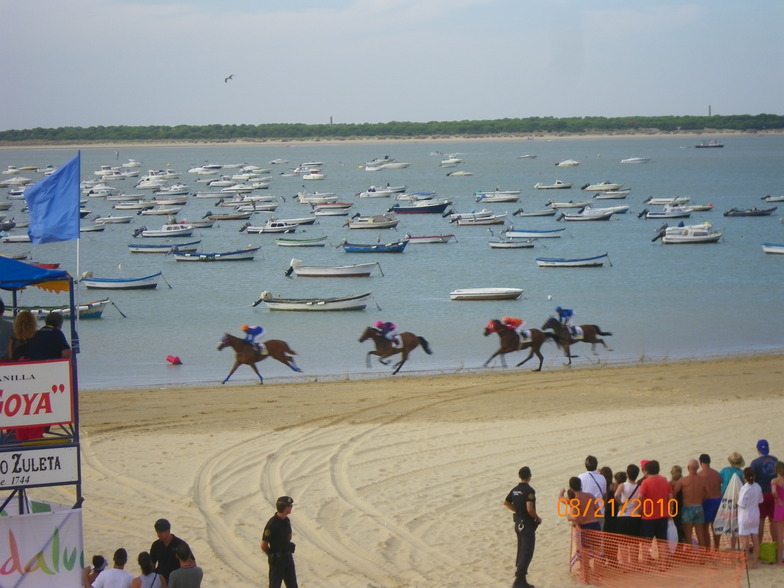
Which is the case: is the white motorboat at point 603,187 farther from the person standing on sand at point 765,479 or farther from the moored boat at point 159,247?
the person standing on sand at point 765,479

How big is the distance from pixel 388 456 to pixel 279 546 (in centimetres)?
588

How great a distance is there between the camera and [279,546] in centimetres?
959

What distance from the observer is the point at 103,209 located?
9219 centimetres

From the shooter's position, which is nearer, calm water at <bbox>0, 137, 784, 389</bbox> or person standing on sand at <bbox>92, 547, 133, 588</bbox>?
person standing on sand at <bbox>92, 547, 133, 588</bbox>

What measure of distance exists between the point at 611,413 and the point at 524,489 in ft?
27.4

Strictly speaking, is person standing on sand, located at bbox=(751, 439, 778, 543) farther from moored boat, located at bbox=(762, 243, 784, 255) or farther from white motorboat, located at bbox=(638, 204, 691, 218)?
white motorboat, located at bbox=(638, 204, 691, 218)

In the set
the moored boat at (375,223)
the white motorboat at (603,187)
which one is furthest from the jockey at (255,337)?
the white motorboat at (603,187)

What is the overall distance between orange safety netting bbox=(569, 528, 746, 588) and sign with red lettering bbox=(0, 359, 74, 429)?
5.51 metres

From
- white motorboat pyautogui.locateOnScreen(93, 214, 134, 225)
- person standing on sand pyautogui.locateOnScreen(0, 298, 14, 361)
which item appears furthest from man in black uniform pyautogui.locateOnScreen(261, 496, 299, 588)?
white motorboat pyautogui.locateOnScreen(93, 214, 134, 225)

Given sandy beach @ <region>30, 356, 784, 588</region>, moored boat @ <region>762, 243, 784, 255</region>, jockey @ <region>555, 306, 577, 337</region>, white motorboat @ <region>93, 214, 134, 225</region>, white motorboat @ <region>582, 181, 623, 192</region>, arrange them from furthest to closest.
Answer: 1. white motorboat @ <region>582, 181, 623, 192</region>
2. white motorboat @ <region>93, 214, 134, 225</region>
3. moored boat @ <region>762, 243, 784, 255</region>
4. jockey @ <region>555, 306, 577, 337</region>
5. sandy beach @ <region>30, 356, 784, 588</region>

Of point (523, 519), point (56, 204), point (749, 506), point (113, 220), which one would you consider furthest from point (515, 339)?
point (113, 220)

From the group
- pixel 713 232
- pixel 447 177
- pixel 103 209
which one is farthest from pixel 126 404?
pixel 447 177

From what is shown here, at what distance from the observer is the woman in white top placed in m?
8.62

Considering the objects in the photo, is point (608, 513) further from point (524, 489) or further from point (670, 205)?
point (670, 205)
